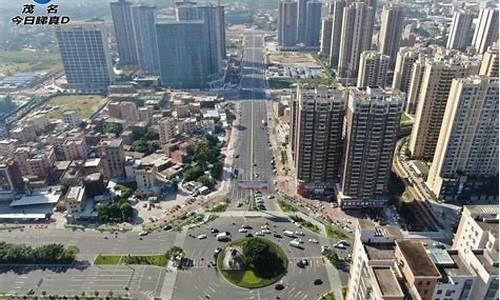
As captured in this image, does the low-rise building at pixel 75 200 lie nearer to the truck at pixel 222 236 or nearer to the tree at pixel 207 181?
the tree at pixel 207 181

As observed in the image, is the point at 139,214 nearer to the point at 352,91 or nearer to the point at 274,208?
the point at 274,208

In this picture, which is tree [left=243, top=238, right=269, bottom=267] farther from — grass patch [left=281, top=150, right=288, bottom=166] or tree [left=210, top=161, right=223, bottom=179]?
grass patch [left=281, top=150, right=288, bottom=166]

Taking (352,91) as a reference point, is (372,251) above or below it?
below

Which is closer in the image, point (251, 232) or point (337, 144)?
point (251, 232)

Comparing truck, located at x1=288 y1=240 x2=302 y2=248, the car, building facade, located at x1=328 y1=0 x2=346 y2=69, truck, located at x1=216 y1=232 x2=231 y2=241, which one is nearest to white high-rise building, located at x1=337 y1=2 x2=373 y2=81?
building facade, located at x1=328 y1=0 x2=346 y2=69

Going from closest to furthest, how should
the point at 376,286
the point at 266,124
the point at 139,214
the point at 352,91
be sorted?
the point at 376,286 < the point at 352,91 < the point at 139,214 < the point at 266,124

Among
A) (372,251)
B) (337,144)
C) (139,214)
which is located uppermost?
(372,251)

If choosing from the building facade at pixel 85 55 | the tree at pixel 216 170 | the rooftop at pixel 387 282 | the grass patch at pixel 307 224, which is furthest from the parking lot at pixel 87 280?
the building facade at pixel 85 55

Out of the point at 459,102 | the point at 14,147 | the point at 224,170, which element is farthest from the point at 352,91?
the point at 14,147
